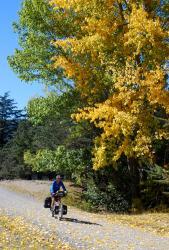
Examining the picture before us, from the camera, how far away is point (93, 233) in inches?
646

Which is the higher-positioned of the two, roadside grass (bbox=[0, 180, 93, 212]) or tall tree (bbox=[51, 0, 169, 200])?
tall tree (bbox=[51, 0, 169, 200])

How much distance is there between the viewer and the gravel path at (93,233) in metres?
14.1

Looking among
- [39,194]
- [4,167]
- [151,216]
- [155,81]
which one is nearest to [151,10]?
[155,81]

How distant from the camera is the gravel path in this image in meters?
14.1

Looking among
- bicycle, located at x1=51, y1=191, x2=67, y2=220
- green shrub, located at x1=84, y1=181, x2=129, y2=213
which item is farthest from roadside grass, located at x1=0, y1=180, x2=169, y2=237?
bicycle, located at x1=51, y1=191, x2=67, y2=220

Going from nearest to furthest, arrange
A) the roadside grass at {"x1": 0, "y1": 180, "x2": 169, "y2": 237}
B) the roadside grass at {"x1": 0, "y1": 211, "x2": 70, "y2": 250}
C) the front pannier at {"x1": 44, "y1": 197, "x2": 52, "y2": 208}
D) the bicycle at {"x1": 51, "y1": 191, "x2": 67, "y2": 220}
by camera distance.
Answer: the roadside grass at {"x1": 0, "y1": 211, "x2": 70, "y2": 250} < the roadside grass at {"x1": 0, "y1": 180, "x2": 169, "y2": 237} < the bicycle at {"x1": 51, "y1": 191, "x2": 67, "y2": 220} < the front pannier at {"x1": 44, "y1": 197, "x2": 52, "y2": 208}

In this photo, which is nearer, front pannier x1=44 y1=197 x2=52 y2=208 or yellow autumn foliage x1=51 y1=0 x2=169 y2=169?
yellow autumn foliage x1=51 y1=0 x2=169 y2=169

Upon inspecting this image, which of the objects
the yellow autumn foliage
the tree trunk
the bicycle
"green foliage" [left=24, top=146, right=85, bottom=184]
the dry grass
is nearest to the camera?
the dry grass

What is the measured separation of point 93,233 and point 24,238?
269cm

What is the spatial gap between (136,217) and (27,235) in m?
7.77

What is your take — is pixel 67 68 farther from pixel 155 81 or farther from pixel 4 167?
pixel 4 167

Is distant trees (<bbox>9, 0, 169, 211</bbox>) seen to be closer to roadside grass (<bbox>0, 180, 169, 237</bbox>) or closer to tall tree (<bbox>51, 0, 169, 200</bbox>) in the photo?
tall tree (<bbox>51, 0, 169, 200</bbox>)

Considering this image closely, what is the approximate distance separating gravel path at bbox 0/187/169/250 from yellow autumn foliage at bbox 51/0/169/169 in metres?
3.18

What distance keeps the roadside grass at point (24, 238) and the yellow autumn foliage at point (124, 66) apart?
5.25 meters
